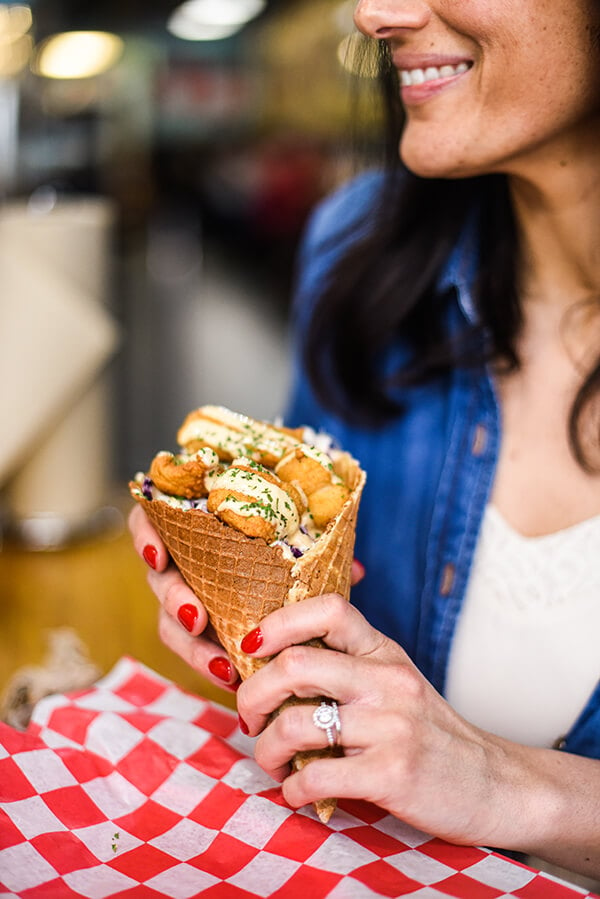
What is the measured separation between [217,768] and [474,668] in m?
0.54

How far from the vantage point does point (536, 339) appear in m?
1.83

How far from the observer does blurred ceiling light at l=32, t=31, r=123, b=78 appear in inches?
183

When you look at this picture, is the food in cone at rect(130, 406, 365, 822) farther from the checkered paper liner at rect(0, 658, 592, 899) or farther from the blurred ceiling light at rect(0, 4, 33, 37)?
the blurred ceiling light at rect(0, 4, 33, 37)

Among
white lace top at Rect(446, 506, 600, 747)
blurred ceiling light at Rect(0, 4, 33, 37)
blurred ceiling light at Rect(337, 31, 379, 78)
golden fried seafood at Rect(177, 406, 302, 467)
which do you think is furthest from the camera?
blurred ceiling light at Rect(0, 4, 33, 37)

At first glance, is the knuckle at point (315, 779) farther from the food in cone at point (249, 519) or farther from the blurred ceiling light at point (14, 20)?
the blurred ceiling light at point (14, 20)

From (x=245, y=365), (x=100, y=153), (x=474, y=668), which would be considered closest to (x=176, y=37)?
(x=100, y=153)

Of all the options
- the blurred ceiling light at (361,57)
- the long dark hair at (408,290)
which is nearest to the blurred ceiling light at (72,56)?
the blurred ceiling light at (361,57)

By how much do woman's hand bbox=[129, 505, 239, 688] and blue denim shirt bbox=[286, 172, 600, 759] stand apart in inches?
19.9

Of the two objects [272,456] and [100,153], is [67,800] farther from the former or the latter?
[100,153]

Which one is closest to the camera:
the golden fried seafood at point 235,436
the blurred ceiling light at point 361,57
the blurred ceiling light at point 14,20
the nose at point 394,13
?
the golden fried seafood at point 235,436

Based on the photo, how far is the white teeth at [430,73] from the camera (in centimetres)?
146

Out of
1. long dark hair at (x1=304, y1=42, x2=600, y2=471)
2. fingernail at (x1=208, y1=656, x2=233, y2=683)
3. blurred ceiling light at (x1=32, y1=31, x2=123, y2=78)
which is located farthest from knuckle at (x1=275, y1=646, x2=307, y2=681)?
blurred ceiling light at (x1=32, y1=31, x2=123, y2=78)

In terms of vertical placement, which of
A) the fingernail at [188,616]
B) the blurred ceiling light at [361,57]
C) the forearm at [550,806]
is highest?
the blurred ceiling light at [361,57]

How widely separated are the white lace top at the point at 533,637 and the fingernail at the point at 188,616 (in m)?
0.60
